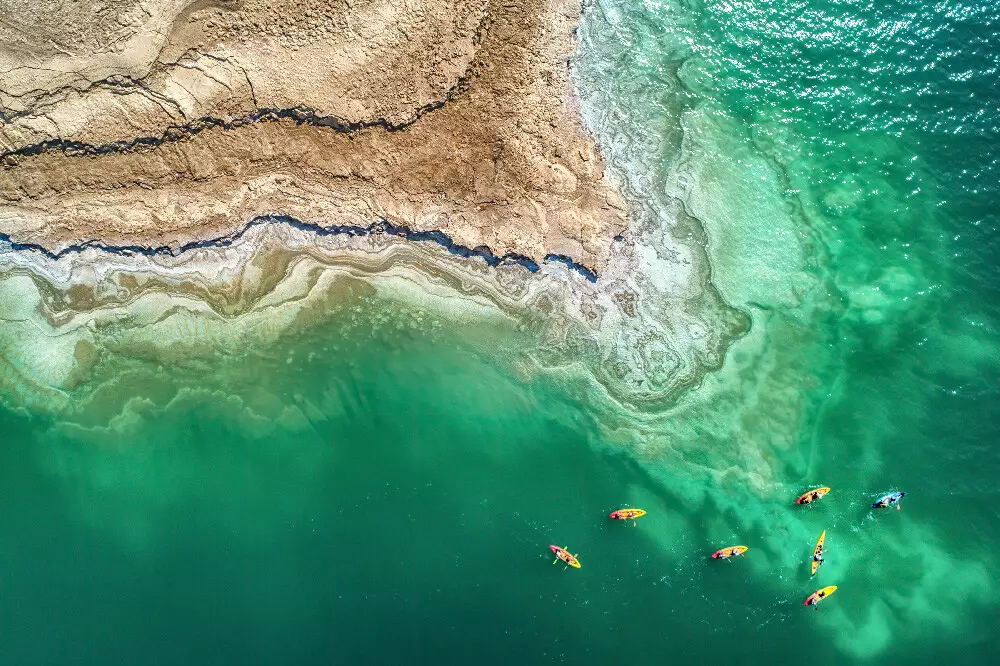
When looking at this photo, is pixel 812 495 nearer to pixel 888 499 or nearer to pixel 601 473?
pixel 888 499

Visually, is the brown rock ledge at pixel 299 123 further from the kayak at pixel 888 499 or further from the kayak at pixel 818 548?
the kayak at pixel 888 499

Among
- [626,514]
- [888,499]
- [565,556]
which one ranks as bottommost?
[565,556]

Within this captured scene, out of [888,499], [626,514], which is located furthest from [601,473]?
[888,499]

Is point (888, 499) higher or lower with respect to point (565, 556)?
higher

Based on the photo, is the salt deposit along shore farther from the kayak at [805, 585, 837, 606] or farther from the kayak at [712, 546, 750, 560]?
the kayak at [805, 585, 837, 606]

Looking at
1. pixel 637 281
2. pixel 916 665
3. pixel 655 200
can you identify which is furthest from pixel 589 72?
pixel 916 665

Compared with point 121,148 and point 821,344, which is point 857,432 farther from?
point 121,148

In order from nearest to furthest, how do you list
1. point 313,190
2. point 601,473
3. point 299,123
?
point 299,123
point 313,190
point 601,473

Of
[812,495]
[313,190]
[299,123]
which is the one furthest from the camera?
[812,495]
